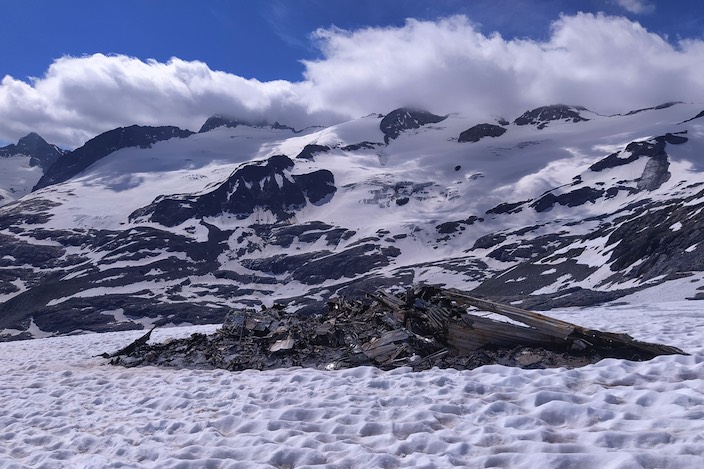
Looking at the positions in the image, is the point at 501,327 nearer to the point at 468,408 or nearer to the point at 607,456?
the point at 468,408

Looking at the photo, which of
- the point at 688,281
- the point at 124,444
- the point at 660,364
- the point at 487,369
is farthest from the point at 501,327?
the point at 688,281

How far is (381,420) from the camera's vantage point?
8367mm

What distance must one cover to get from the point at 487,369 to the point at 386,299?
654 cm

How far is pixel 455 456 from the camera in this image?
6.81 meters

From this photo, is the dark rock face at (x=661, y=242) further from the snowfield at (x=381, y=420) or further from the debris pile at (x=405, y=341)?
the snowfield at (x=381, y=420)

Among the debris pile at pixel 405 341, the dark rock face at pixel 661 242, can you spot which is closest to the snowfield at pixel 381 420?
the debris pile at pixel 405 341

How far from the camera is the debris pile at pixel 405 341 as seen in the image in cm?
1183

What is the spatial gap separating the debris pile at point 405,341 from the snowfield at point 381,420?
1.17m

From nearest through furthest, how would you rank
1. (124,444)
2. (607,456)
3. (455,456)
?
(607,456) → (455,456) → (124,444)

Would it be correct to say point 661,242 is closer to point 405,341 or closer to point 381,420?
point 405,341

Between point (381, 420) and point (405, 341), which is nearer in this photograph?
point (381, 420)

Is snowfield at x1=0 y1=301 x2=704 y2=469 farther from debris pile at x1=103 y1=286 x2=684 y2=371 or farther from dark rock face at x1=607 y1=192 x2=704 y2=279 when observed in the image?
dark rock face at x1=607 y1=192 x2=704 y2=279

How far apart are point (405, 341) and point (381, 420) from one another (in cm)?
500

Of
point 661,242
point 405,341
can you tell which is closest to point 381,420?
point 405,341
